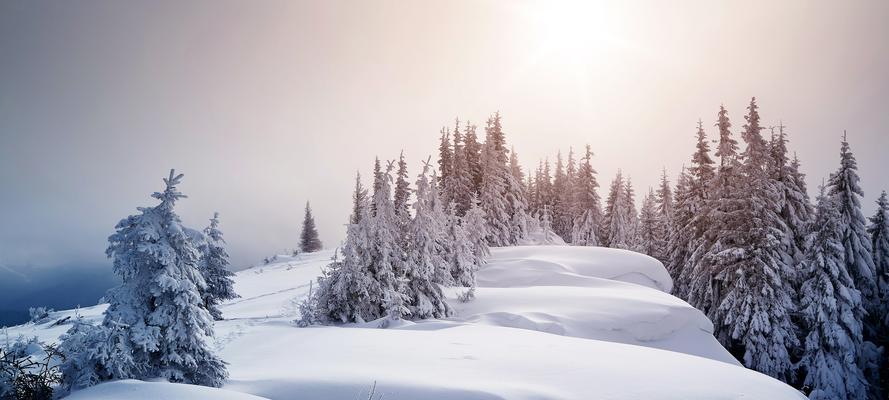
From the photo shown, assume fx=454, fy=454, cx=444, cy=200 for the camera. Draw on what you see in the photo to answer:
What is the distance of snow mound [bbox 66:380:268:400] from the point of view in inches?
231

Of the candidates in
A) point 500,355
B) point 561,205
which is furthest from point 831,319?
point 561,205

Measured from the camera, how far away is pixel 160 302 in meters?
7.20

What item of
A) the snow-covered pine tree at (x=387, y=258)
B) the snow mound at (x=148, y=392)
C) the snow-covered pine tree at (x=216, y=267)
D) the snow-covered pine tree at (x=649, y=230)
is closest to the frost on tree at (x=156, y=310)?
the snow mound at (x=148, y=392)

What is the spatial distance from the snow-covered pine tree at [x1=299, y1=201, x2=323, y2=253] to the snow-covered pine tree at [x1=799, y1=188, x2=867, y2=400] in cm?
5934

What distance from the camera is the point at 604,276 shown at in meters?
24.1

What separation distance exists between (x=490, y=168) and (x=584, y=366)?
31886mm

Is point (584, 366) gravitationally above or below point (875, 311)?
above

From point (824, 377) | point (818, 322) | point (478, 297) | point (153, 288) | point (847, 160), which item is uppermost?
point (847, 160)

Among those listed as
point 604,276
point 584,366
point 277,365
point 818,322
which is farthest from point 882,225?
point 277,365

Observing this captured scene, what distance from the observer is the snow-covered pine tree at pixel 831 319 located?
21.5 metres

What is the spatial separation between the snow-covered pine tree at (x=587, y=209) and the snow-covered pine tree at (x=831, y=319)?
88.1ft

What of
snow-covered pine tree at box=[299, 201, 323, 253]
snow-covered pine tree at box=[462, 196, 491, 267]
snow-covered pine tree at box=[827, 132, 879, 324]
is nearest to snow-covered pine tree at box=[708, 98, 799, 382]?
snow-covered pine tree at box=[827, 132, 879, 324]

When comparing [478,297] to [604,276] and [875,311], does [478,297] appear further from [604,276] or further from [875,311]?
[875,311]

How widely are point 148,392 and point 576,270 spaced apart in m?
21.1
